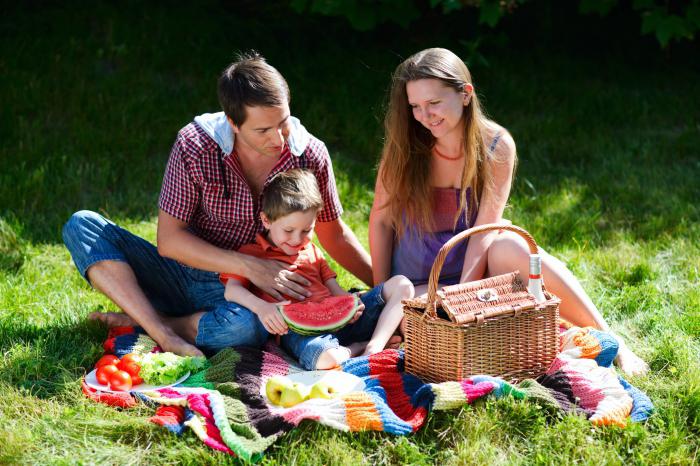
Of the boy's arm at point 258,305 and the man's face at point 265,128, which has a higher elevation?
the man's face at point 265,128

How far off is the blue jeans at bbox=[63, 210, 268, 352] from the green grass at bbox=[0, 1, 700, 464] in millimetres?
358

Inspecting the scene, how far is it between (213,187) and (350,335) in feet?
3.10

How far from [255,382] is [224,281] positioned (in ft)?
2.18

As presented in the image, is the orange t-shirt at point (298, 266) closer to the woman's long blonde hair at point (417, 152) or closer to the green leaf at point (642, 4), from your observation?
the woman's long blonde hair at point (417, 152)

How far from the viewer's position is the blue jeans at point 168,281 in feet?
13.0

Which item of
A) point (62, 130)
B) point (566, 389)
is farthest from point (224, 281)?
point (62, 130)

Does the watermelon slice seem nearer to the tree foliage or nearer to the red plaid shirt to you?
the red plaid shirt

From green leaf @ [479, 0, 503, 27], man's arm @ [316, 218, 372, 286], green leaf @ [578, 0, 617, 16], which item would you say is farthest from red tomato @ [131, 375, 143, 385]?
green leaf @ [578, 0, 617, 16]

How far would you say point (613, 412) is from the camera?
3314mm

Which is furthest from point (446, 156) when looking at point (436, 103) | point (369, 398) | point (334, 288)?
point (369, 398)

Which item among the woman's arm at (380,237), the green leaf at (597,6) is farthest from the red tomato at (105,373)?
the green leaf at (597,6)

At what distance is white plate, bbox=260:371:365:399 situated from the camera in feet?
11.7

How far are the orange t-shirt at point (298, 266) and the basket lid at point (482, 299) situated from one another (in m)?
0.65

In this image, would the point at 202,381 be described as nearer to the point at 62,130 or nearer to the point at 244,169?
the point at 244,169
